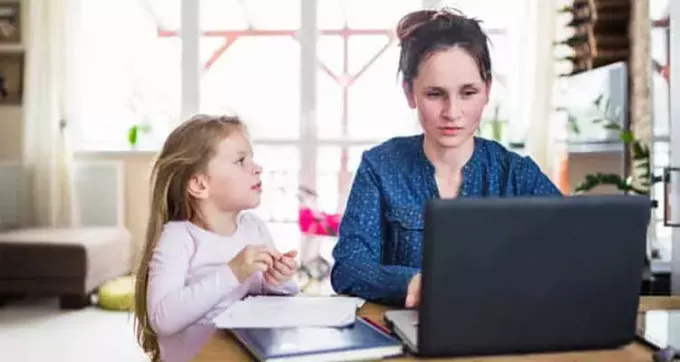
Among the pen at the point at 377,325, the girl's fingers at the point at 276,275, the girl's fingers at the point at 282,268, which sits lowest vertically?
the pen at the point at 377,325

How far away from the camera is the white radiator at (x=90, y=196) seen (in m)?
5.53

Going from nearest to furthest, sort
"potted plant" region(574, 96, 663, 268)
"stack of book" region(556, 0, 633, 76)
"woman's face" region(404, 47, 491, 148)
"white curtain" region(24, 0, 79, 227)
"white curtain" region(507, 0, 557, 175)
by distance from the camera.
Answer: "woman's face" region(404, 47, 491, 148) < "potted plant" region(574, 96, 663, 268) < "stack of book" region(556, 0, 633, 76) < "white curtain" region(507, 0, 557, 175) < "white curtain" region(24, 0, 79, 227)

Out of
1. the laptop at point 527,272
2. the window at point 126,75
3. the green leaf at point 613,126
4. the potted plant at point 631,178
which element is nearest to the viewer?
the laptop at point 527,272

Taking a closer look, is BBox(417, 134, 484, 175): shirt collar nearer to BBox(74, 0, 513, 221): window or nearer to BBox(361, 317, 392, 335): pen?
BBox(361, 317, 392, 335): pen

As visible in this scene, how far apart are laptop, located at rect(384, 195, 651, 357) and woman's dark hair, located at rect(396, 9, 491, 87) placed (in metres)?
0.43

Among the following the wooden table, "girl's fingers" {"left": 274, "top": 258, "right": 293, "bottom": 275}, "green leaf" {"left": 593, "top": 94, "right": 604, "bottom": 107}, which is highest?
"green leaf" {"left": 593, "top": 94, "right": 604, "bottom": 107}

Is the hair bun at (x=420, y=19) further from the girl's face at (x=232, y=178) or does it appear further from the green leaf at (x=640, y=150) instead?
the green leaf at (x=640, y=150)

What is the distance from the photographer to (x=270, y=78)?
5.71 metres

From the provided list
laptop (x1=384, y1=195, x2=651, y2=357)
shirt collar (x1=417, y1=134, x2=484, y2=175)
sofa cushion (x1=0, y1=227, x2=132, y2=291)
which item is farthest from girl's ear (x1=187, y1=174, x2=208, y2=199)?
sofa cushion (x1=0, y1=227, x2=132, y2=291)

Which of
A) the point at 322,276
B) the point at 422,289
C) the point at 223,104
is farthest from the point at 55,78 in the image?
the point at 422,289

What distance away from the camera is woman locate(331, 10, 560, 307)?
1.38 m

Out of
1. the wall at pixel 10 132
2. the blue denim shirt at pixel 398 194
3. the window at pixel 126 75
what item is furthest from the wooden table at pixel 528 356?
the wall at pixel 10 132

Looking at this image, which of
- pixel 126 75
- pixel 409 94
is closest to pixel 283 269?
pixel 409 94

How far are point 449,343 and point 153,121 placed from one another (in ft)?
16.6
